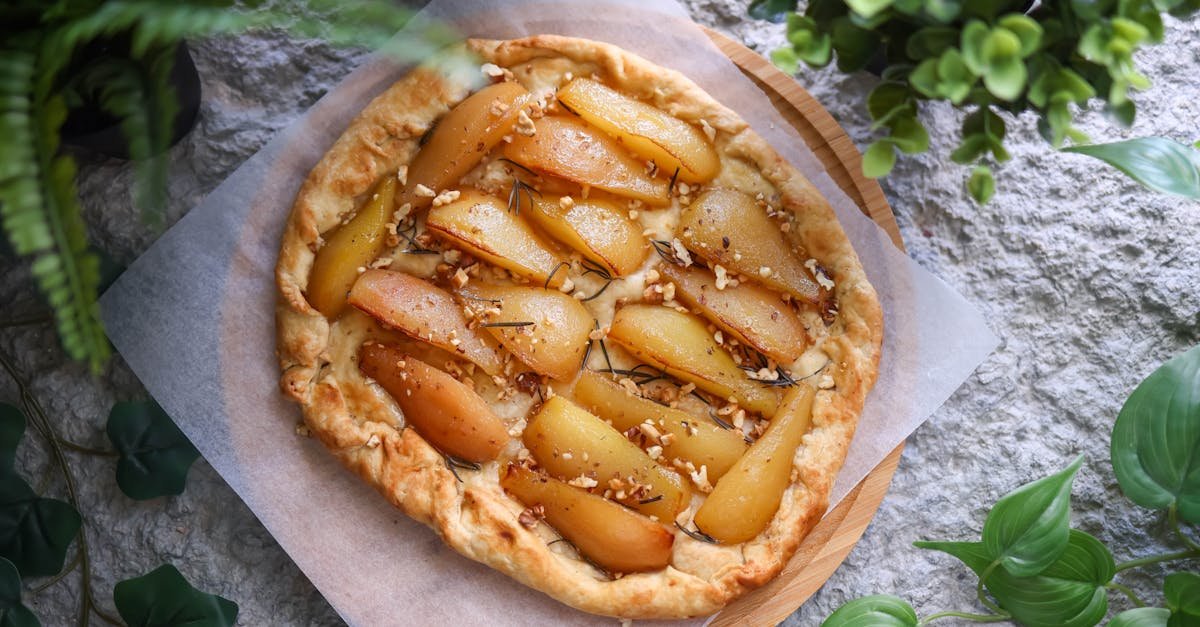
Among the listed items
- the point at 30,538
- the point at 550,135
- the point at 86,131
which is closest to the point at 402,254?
the point at 550,135

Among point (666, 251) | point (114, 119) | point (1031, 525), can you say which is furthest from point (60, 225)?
point (1031, 525)

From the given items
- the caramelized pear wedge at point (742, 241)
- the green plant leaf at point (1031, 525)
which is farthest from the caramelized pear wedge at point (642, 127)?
the green plant leaf at point (1031, 525)

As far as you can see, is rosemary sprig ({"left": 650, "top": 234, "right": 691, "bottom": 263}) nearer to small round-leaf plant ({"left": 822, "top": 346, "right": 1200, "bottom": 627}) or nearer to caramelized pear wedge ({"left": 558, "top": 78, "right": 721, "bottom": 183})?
caramelized pear wedge ({"left": 558, "top": 78, "right": 721, "bottom": 183})

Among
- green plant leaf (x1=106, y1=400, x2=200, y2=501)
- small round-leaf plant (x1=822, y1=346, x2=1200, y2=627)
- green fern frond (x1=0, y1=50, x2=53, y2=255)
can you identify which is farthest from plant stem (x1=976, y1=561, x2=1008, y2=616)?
green fern frond (x1=0, y1=50, x2=53, y2=255)

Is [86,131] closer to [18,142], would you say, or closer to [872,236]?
[18,142]

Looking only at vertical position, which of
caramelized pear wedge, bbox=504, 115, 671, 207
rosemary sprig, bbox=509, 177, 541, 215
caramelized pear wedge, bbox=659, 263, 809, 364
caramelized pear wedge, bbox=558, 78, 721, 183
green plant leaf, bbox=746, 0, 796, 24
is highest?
green plant leaf, bbox=746, 0, 796, 24

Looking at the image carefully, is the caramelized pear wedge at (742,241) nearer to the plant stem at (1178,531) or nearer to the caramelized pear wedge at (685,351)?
the caramelized pear wedge at (685,351)

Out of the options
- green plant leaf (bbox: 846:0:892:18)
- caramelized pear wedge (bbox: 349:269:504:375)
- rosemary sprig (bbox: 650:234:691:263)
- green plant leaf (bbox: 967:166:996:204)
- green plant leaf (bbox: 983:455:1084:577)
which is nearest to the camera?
green plant leaf (bbox: 846:0:892:18)
